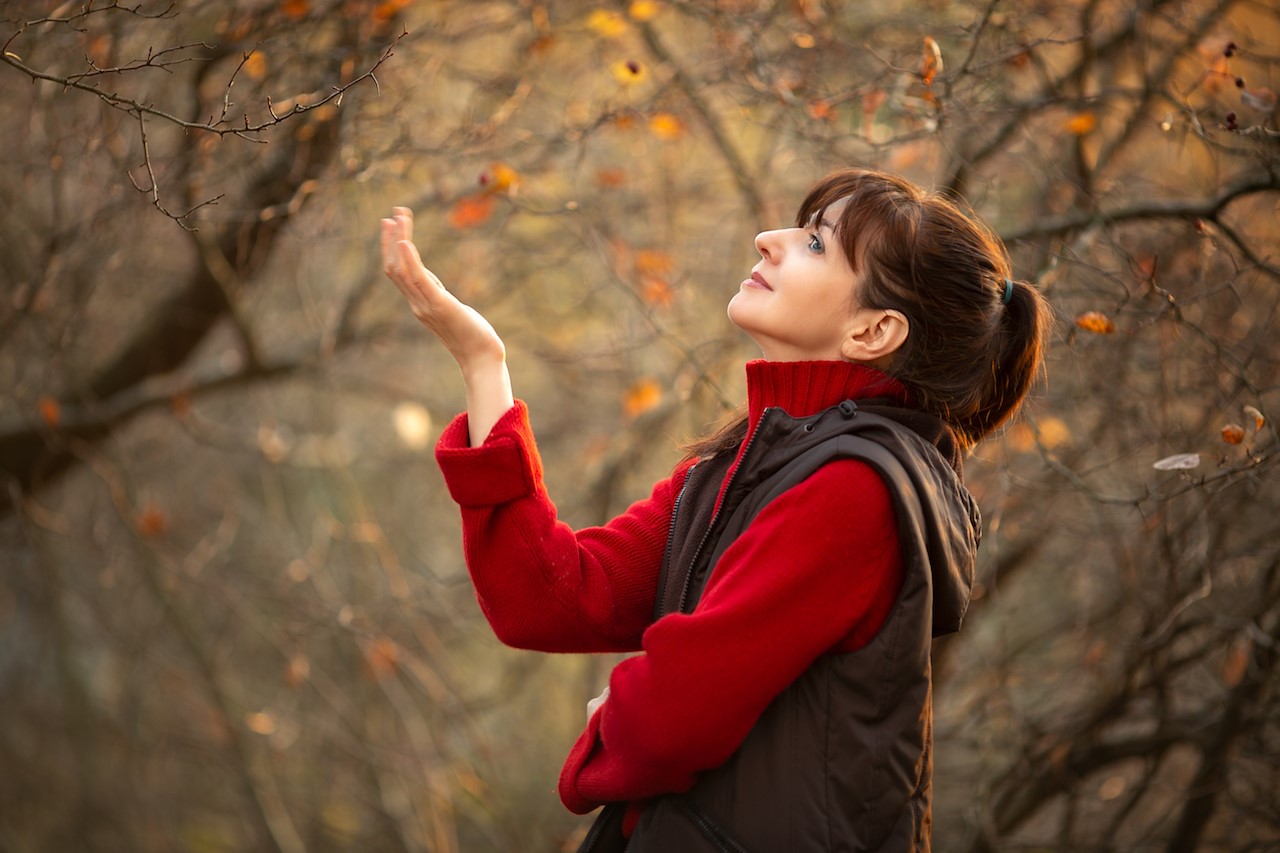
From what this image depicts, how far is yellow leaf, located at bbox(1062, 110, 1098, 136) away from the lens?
9.11 feet

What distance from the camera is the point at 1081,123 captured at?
9.10 ft

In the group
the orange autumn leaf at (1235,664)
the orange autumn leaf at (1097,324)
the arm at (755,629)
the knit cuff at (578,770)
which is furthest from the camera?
the orange autumn leaf at (1235,664)

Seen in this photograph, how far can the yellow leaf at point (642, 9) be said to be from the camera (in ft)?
10.5

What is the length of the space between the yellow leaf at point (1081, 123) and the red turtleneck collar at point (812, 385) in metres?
1.53

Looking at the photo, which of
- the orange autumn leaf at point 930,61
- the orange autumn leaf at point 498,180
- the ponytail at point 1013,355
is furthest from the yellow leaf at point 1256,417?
the orange autumn leaf at point 498,180

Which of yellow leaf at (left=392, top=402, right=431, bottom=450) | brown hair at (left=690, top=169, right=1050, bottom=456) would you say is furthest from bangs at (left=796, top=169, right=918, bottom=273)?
yellow leaf at (left=392, top=402, right=431, bottom=450)

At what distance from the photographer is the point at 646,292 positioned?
4.01m

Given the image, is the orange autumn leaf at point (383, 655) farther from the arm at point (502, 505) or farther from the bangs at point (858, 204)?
the bangs at point (858, 204)

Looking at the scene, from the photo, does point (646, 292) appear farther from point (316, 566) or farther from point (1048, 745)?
point (1048, 745)

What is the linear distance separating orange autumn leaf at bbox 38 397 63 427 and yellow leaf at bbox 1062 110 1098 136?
10.1 ft

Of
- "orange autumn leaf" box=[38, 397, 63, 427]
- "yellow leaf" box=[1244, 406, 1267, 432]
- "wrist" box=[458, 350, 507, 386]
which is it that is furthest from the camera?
"orange autumn leaf" box=[38, 397, 63, 427]

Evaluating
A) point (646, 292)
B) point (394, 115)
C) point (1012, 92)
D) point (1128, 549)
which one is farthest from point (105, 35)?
point (1128, 549)

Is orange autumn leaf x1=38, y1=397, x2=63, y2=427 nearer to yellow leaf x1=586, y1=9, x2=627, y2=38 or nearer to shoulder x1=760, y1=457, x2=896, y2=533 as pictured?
yellow leaf x1=586, y1=9, x2=627, y2=38

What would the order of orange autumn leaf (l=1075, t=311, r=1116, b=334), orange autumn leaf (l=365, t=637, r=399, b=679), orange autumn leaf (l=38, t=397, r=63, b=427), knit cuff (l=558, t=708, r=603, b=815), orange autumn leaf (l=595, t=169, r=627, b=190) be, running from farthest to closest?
1. orange autumn leaf (l=595, t=169, r=627, b=190)
2. orange autumn leaf (l=365, t=637, r=399, b=679)
3. orange autumn leaf (l=38, t=397, r=63, b=427)
4. orange autumn leaf (l=1075, t=311, r=1116, b=334)
5. knit cuff (l=558, t=708, r=603, b=815)
